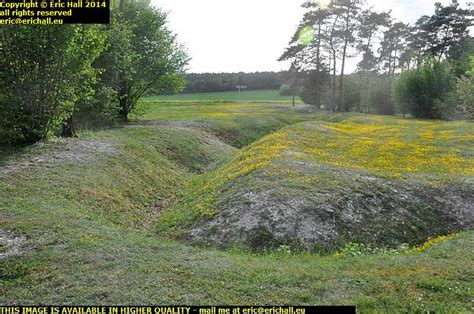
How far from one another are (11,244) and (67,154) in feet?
35.8

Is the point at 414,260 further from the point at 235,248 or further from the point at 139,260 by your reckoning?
the point at 139,260

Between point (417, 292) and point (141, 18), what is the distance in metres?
40.0

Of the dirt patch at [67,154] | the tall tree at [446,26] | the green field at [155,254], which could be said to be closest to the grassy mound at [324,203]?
the green field at [155,254]

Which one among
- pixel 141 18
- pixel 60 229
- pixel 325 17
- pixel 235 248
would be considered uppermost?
pixel 325 17

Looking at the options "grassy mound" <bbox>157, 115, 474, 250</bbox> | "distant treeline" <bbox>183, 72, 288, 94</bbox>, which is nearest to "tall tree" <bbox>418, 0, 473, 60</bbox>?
"distant treeline" <bbox>183, 72, 288, 94</bbox>

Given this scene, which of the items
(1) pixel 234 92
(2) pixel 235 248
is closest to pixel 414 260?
(2) pixel 235 248

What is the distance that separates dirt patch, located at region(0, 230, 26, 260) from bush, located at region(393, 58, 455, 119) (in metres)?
66.6

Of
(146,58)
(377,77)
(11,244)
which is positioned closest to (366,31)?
(377,77)

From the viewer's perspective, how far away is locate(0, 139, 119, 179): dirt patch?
1809cm

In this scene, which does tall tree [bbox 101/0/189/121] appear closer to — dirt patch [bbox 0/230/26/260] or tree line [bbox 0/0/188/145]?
tree line [bbox 0/0/188/145]

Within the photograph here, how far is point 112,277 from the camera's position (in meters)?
9.34

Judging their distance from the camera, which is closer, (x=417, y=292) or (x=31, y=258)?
(x=417, y=292)

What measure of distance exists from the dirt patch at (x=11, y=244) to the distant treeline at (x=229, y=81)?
119m

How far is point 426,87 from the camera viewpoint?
6638cm
